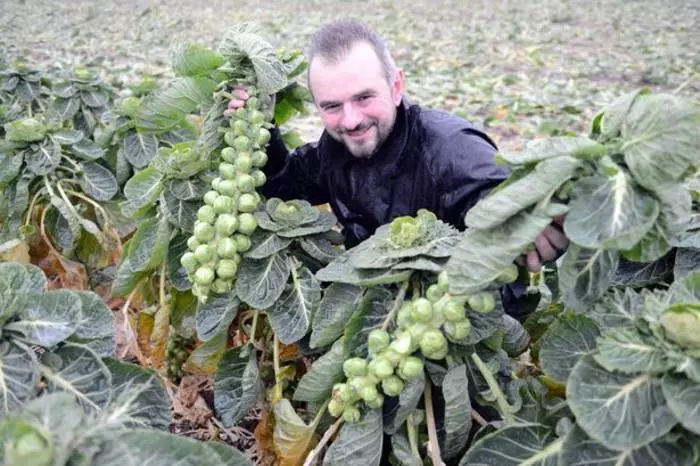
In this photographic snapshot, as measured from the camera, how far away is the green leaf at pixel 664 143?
119 centimetres

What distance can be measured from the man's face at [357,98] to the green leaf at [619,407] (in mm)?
1365

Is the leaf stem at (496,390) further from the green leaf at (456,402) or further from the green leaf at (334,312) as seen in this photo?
the green leaf at (334,312)

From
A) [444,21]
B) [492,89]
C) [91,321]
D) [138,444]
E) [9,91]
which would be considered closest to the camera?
[138,444]

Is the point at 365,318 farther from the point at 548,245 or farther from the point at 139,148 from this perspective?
the point at 139,148

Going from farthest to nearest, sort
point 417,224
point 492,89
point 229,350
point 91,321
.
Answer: point 492,89
point 229,350
point 417,224
point 91,321

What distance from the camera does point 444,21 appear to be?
1454 centimetres

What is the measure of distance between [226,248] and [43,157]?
1353 millimetres

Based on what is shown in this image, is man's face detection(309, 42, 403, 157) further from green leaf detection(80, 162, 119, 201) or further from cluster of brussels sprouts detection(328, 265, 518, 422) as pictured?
green leaf detection(80, 162, 119, 201)

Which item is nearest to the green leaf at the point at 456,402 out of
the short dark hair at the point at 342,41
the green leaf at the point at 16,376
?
the green leaf at the point at 16,376

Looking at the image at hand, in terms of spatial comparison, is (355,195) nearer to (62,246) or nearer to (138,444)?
(62,246)

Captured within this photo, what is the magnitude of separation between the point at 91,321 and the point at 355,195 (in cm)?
134

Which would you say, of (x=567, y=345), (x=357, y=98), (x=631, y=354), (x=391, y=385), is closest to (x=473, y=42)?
(x=357, y=98)

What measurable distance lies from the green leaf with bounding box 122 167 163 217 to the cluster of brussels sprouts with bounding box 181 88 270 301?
35cm

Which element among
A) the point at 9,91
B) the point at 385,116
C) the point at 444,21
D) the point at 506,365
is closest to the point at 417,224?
the point at 506,365
